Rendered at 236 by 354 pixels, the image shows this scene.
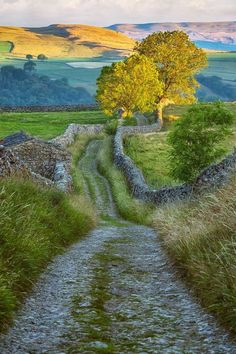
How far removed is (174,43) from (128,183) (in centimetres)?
5668

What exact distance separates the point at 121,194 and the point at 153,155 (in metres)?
22.4

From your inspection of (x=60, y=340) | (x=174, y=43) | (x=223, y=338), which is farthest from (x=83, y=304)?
(x=174, y=43)

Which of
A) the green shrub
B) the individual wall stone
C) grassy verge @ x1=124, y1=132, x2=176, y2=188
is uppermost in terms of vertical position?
the individual wall stone

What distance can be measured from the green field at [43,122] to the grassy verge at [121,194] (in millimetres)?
17546

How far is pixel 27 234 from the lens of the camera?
10.3 meters

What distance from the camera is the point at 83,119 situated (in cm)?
10288

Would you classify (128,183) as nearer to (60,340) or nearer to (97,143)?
(97,143)

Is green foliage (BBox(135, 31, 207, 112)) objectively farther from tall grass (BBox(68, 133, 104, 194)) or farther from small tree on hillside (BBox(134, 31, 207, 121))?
tall grass (BBox(68, 133, 104, 194))

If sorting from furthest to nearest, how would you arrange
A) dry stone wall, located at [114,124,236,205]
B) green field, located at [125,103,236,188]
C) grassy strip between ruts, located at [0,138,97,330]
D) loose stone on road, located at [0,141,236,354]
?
green field, located at [125,103,236,188]
dry stone wall, located at [114,124,236,205]
grassy strip between ruts, located at [0,138,97,330]
loose stone on road, located at [0,141,236,354]

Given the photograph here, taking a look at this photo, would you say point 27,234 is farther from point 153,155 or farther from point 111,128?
point 111,128

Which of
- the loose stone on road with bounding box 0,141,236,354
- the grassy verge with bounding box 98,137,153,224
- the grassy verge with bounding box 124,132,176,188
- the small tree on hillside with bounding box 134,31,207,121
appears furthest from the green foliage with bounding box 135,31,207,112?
the loose stone on road with bounding box 0,141,236,354

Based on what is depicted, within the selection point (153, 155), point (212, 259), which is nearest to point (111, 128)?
point (153, 155)

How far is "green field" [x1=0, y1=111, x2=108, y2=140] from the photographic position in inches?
3186

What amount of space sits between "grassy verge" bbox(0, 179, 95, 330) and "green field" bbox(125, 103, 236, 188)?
2869cm
